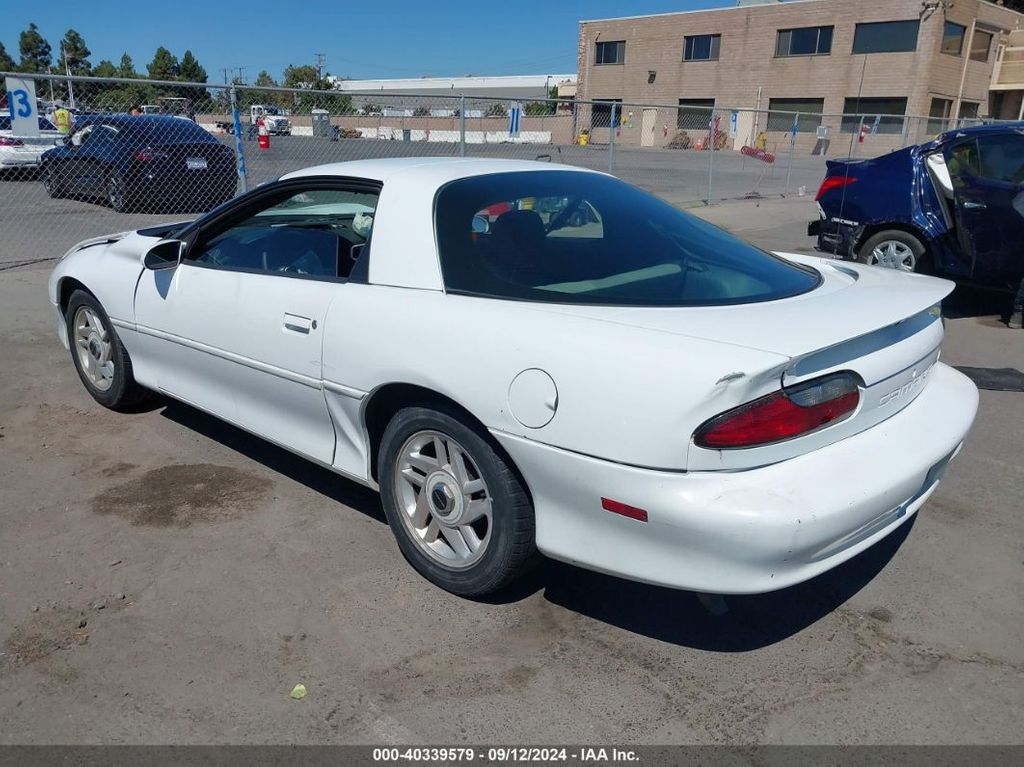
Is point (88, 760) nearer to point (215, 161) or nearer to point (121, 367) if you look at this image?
point (121, 367)

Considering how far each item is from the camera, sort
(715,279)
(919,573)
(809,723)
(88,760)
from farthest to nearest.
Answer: (919,573)
(715,279)
(809,723)
(88,760)

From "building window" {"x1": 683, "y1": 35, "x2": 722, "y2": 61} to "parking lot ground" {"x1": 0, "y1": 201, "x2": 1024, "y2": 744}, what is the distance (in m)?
51.0

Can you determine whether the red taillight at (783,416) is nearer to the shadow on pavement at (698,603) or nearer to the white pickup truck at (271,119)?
the shadow on pavement at (698,603)

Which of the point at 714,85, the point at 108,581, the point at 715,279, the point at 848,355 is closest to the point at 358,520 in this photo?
the point at 108,581

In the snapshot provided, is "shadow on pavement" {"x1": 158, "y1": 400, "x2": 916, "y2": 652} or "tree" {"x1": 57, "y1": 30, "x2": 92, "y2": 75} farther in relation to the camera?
"tree" {"x1": 57, "y1": 30, "x2": 92, "y2": 75}

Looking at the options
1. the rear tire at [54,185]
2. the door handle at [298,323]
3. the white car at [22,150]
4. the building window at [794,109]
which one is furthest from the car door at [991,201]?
the building window at [794,109]

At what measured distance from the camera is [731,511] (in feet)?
7.70

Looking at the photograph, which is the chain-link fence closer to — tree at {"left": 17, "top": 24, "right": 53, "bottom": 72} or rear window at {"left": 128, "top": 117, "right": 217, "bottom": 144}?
rear window at {"left": 128, "top": 117, "right": 217, "bottom": 144}

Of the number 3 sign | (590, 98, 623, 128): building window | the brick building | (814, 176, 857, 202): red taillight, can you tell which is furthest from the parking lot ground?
the brick building

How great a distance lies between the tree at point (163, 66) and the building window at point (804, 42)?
64.1 m

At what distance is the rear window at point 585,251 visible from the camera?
296 centimetres

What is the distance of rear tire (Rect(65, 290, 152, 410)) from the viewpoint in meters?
4.68

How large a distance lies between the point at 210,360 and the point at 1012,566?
3.58 metres

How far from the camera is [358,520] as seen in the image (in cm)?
372
